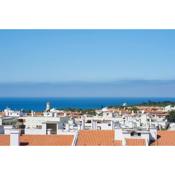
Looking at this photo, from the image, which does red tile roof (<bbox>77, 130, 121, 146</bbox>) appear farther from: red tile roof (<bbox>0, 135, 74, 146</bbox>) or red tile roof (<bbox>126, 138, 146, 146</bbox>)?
red tile roof (<bbox>126, 138, 146, 146</bbox>)

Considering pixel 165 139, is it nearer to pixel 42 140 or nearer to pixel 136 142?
pixel 136 142

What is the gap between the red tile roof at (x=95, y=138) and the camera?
6469 millimetres

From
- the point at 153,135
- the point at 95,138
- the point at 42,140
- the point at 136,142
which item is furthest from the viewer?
the point at 153,135

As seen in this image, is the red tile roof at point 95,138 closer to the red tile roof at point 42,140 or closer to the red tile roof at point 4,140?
the red tile roof at point 42,140

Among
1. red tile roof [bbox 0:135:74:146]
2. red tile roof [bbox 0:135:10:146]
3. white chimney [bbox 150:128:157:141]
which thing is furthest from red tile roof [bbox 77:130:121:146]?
red tile roof [bbox 0:135:10:146]

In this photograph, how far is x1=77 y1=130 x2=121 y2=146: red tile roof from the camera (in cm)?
647

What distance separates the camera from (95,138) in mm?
6801

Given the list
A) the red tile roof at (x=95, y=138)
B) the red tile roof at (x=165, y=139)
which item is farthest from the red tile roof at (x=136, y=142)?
the red tile roof at (x=165, y=139)

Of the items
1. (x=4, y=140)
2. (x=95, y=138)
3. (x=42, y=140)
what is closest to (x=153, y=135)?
(x=95, y=138)

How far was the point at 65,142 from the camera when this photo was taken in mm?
6410

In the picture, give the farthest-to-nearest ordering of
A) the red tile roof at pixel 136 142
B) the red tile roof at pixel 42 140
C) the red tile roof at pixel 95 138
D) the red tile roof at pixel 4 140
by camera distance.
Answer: the red tile roof at pixel 95 138
the red tile roof at pixel 42 140
the red tile roof at pixel 4 140
the red tile roof at pixel 136 142
